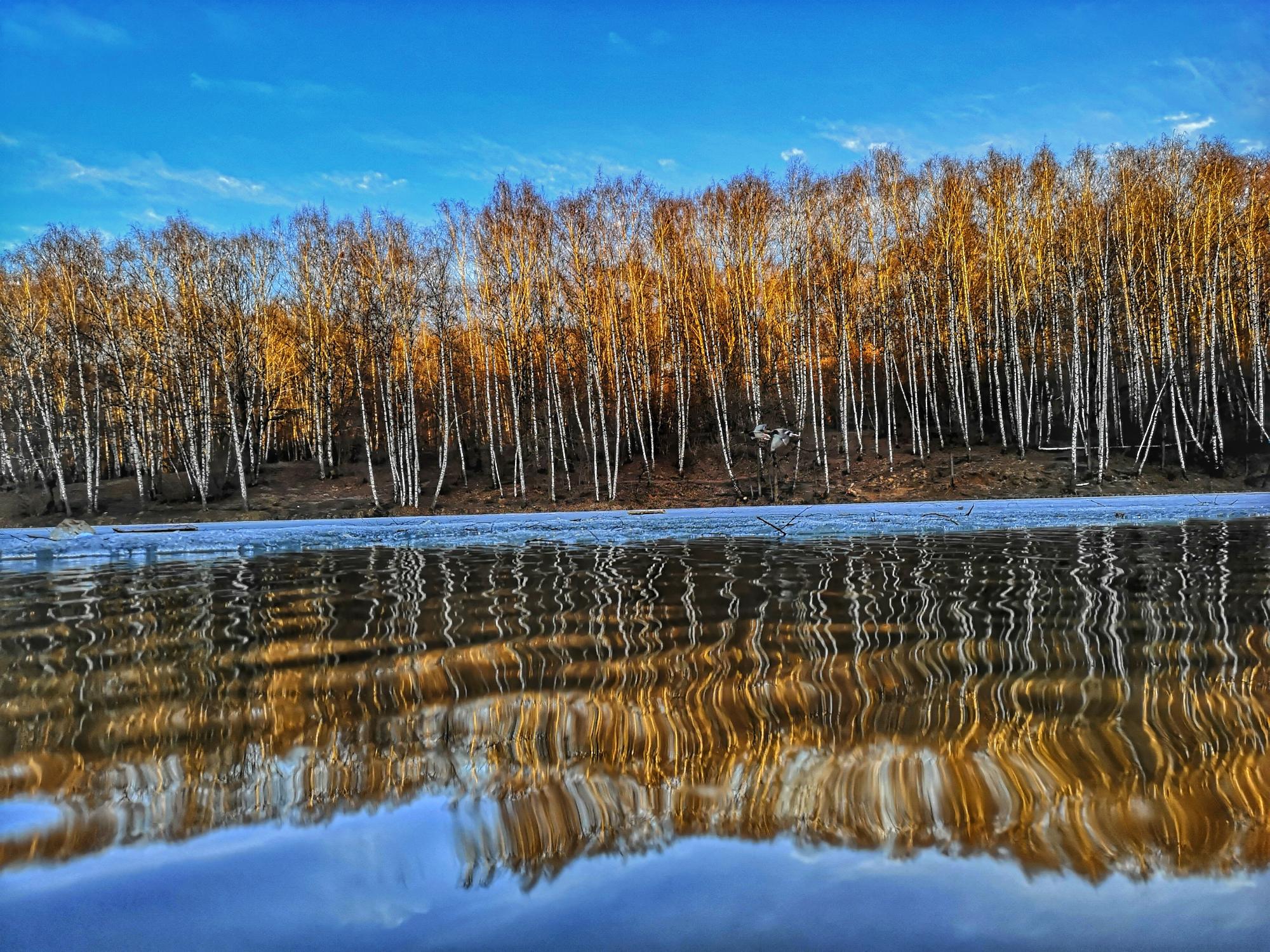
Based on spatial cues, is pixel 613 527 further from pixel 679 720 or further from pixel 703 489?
pixel 703 489

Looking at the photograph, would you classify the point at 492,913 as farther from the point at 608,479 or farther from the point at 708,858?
the point at 608,479

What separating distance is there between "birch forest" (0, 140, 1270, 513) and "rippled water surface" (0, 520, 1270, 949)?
17.5 m

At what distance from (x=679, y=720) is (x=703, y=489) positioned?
66.5 ft

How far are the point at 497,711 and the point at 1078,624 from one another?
115 inches

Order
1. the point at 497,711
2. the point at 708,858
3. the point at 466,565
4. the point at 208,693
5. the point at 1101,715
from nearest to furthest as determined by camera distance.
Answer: the point at 708,858, the point at 1101,715, the point at 497,711, the point at 208,693, the point at 466,565

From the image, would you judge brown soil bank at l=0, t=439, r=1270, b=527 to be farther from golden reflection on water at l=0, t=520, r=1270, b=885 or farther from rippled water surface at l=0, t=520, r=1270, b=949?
rippled water surface at l=0, t=520, r=1270, b=949

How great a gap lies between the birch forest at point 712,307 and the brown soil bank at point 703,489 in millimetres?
349

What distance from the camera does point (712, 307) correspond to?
23594 mm

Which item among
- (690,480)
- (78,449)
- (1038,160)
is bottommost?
(690,480)

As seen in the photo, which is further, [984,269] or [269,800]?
[984,269]

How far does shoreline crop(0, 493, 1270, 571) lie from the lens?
33.5ft

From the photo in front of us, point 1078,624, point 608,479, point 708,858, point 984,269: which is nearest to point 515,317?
point 608,479

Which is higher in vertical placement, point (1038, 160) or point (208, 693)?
point (1038, 160)

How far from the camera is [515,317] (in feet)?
74.6
